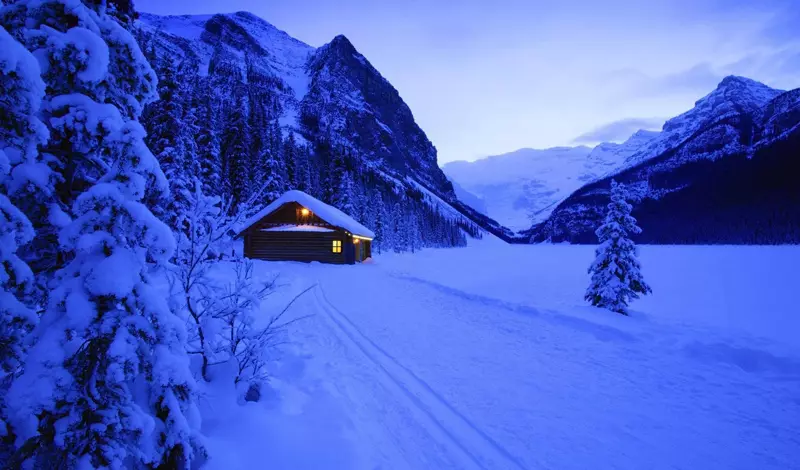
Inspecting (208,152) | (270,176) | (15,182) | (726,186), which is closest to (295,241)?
(270,176)

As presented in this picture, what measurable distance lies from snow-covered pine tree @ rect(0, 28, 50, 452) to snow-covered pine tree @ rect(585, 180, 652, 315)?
1463cm

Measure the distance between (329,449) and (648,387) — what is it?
5833mm

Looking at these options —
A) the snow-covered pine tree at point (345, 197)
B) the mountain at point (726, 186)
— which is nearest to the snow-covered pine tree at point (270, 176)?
the snow-covered pine tree at point (345, 197)

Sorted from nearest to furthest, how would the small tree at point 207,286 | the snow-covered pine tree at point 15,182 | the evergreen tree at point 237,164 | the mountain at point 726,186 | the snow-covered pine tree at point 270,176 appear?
the snow-covered pine tree at point 15,182 → the small tree at point 207,286 → the evergreen tree at point 237,164 → the snow-covered pine tree at point 270,176 → the mountain at point 726,186

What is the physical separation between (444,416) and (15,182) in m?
5.43

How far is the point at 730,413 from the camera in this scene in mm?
5070

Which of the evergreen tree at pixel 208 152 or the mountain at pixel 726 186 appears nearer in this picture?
the evergreen tree at pixel 208 152

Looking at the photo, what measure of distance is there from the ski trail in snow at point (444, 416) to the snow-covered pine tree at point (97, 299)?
320cm

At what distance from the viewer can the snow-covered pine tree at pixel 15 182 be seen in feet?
6.83

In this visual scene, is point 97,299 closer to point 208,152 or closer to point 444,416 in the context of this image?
point 444,416

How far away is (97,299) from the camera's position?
2.38 meters

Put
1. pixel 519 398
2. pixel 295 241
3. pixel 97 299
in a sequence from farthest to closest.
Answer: pixel 295 241, pixel 519 398, pixel 97 299

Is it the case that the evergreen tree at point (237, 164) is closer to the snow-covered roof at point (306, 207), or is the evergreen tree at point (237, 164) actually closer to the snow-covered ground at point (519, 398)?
the snow-covered roof at point (306, 207)

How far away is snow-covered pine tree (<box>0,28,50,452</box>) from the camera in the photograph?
208cm
